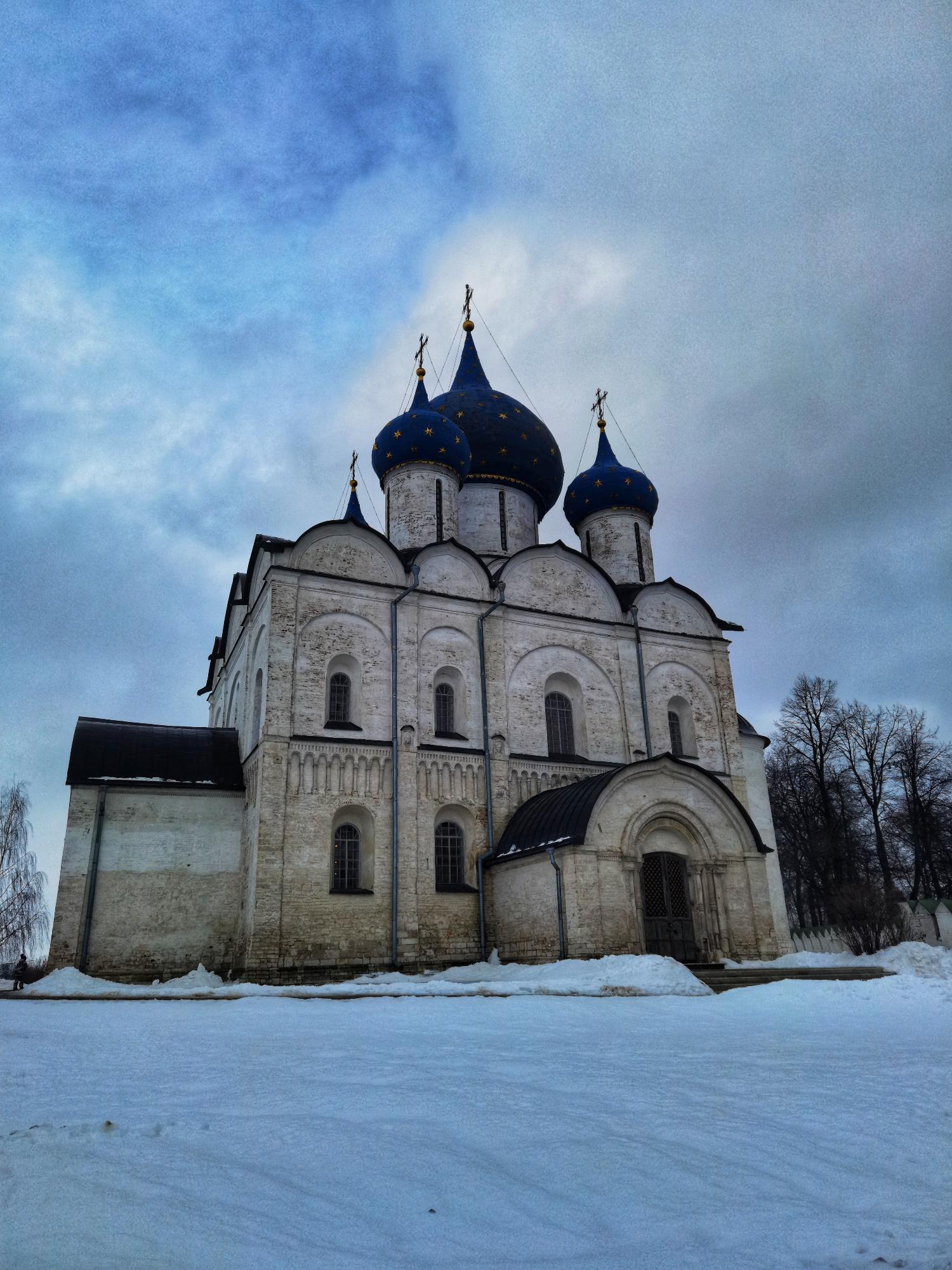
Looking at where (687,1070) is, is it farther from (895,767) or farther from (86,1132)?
(895,767)

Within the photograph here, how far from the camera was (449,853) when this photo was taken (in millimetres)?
16531

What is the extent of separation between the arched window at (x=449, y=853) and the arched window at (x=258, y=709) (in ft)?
12.2

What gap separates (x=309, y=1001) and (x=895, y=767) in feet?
77.5

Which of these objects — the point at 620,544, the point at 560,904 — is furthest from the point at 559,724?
the point at 620,544

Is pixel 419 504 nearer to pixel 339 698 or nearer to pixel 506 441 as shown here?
pixel 506 441

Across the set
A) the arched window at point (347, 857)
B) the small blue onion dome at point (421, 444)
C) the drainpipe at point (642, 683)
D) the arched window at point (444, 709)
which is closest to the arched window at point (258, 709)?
the arched window at point (347, 857)

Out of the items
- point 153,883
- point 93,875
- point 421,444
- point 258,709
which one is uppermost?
point 421,444

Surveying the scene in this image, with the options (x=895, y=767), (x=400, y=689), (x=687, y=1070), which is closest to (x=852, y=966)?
(x=400, y=689)

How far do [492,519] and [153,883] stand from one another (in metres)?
11.3

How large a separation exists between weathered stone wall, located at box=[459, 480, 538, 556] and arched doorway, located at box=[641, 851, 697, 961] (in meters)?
8.46

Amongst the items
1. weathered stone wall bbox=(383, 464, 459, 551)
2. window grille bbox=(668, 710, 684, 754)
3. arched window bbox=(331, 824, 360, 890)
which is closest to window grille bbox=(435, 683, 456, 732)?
arched window bbox=(331, 824, 360, 890)

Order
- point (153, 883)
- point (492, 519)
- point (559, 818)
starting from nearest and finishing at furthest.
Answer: point (559, 818), point (153, 883), point (492, 519)

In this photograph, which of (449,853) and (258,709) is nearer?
(258,709)

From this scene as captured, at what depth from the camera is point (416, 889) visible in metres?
15.6
